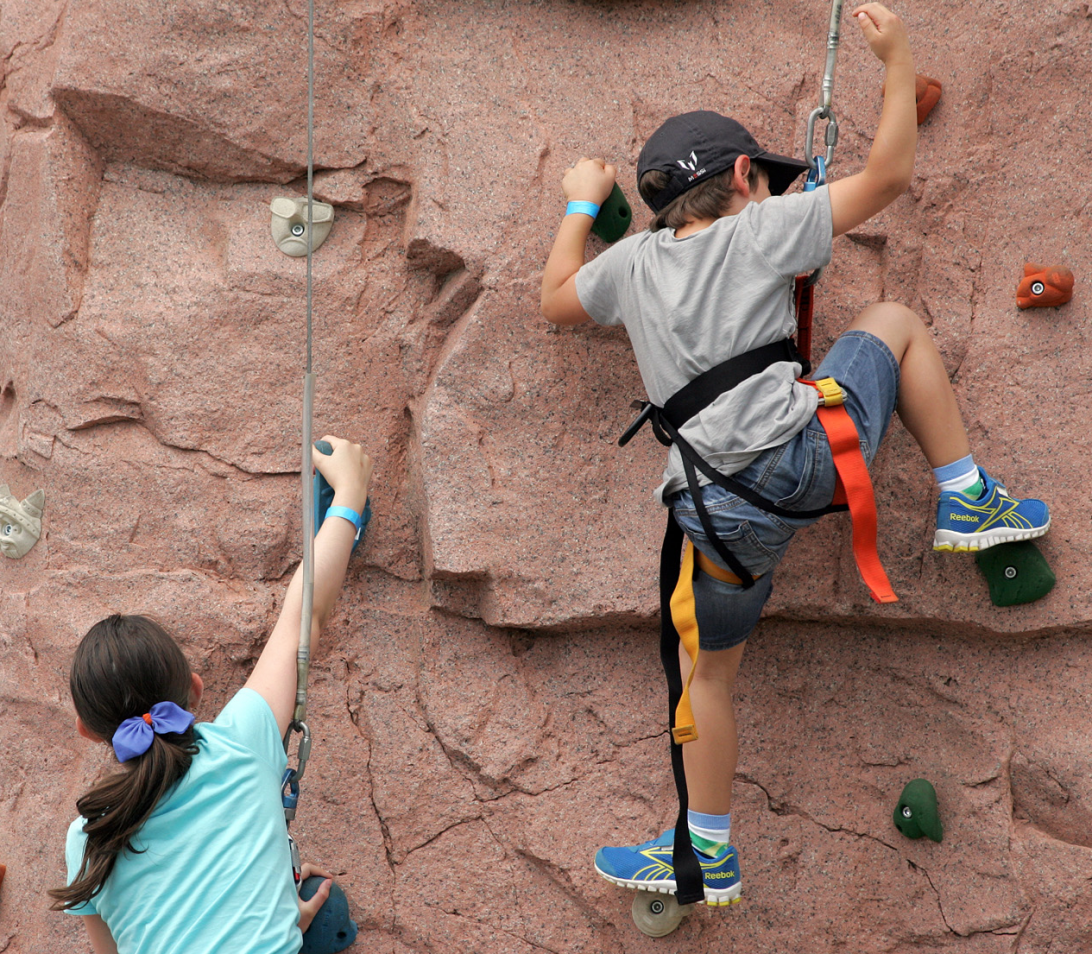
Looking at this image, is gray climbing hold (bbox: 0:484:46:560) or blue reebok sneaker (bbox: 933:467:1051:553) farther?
gray climbing hold (bbox: 0:484:46:560)

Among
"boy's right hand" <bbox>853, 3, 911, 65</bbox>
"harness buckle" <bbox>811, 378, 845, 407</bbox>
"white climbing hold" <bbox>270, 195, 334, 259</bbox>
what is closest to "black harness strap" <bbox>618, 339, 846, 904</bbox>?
"harness buckle" <bbox>811, 378, 845, 407</bbox>

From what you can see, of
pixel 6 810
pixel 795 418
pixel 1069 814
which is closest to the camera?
pixel 795 418

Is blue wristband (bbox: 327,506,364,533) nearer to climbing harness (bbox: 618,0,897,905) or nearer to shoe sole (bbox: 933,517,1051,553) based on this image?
climbing harness (bbox: 618,0,897,905)

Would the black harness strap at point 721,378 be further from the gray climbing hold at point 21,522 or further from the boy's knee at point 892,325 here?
the gray climbing hold at point 21,522

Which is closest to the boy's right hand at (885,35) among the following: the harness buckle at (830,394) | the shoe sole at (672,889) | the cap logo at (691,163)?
the cap logo at (691,163)

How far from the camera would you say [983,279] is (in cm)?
266

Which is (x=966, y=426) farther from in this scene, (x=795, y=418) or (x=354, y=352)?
(x=354, y=352)

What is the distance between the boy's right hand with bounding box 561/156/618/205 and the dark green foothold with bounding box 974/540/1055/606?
1265mm

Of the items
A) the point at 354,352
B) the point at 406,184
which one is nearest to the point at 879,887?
the point at 354,352

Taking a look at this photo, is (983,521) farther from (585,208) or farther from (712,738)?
(585,208)

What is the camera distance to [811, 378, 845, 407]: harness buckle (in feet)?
7.13

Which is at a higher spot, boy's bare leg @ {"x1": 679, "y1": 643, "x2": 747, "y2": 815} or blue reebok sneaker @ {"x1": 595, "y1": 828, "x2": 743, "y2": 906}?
boy's bare leg @ {"x1": 679, "y1": 643, "x2": 747, "y2": 815}

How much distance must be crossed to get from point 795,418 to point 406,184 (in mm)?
1297

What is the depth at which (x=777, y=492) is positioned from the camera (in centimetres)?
217
